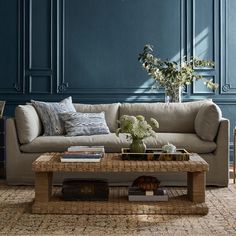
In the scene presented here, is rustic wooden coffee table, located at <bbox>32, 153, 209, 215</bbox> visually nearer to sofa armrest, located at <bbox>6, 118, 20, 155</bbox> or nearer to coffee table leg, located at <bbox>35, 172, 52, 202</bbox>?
coffee table leg, located at <bbox>35, 172, 52, 202</bbox>

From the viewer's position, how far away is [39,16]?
18.8 ft

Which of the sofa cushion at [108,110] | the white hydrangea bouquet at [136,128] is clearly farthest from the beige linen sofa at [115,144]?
the white hydrangea bouquet at [136,128]

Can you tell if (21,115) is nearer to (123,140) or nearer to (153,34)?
(123,140)

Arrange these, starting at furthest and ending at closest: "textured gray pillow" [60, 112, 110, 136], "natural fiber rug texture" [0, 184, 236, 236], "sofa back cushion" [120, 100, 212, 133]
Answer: "sofa back cushion" [120, 100, 212, 133]
"textured gray pillow" [60, 112, 110, 136]
"natural fiber rug texture" [0, 184, 236, 236]

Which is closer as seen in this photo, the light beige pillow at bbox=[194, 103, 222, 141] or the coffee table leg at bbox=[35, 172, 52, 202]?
the coffee table leg at bbox=[35, 172, 52, 202]

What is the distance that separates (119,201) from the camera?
3.31m

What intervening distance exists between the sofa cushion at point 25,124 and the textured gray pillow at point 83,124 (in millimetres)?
271

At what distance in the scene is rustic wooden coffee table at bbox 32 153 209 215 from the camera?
315cm

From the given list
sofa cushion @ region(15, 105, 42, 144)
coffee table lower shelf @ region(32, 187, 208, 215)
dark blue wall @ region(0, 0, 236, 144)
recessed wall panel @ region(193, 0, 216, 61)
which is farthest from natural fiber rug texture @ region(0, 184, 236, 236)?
recessed wall panel @ region(193, 0, 216, 61)

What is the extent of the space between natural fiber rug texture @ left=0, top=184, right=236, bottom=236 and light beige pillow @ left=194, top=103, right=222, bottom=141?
0.85 meters

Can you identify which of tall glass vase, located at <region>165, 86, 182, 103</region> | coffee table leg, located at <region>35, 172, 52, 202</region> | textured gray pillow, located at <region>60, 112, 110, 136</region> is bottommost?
coffee table leg, located at <region>35, 172, 52, 202</region>

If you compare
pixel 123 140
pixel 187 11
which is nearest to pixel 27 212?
pixel 123 140

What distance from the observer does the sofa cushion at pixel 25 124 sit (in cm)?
416

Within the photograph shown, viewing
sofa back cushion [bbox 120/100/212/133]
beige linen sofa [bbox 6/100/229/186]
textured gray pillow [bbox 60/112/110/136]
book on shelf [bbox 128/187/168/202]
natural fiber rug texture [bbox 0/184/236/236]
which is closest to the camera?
natural fiber rug texture [bbox 0/184/236/236]
